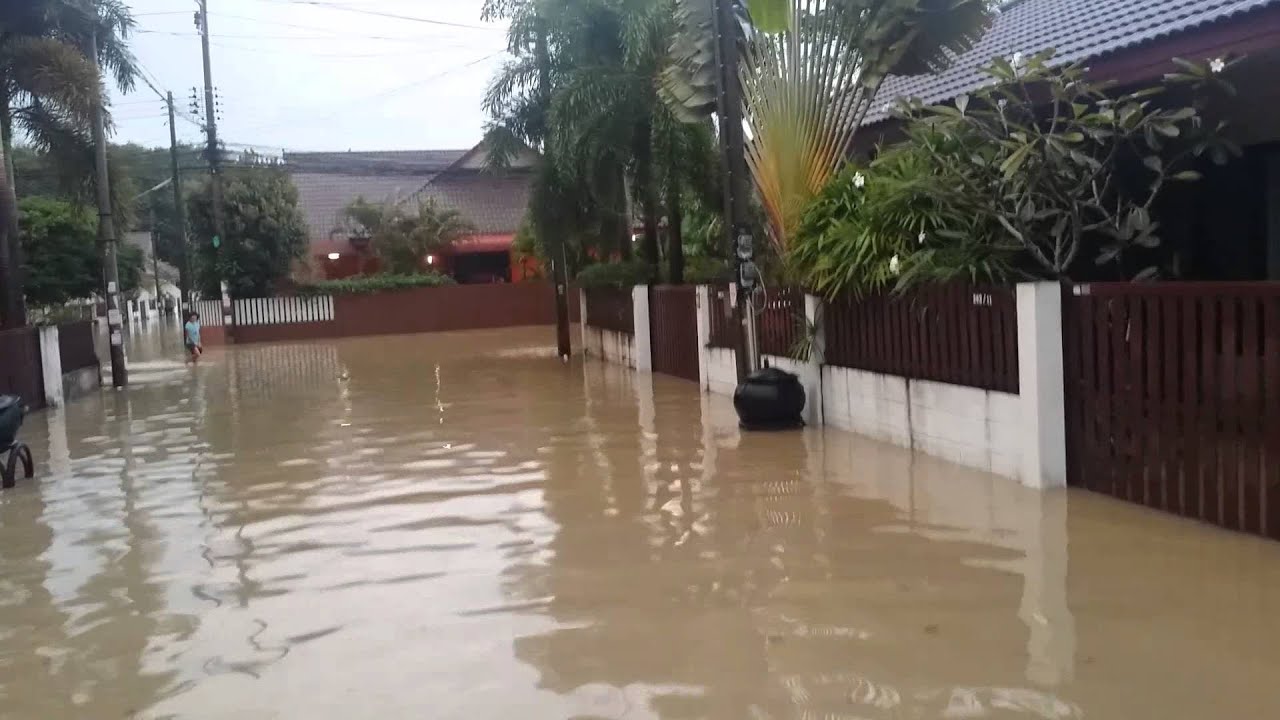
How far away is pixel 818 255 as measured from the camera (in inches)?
435

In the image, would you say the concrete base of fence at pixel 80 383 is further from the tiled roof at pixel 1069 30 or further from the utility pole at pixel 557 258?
the tiled roof at pixel 1069 30

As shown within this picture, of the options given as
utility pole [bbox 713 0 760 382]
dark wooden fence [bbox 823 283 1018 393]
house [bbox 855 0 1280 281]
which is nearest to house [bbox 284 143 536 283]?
utility pole [bbox 713 0 760 382]

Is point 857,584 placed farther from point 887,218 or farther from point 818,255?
point 818,255

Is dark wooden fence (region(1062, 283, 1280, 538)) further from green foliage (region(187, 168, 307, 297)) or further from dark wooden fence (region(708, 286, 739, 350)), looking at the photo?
green foliage (region(187, 168, 307, 297))

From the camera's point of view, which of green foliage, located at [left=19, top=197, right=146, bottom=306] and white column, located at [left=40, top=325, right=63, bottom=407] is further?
green foliage, located at [left=19, top=197, right=146, bottom=306]

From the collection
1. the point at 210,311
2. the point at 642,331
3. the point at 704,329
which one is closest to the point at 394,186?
the point at 210,311

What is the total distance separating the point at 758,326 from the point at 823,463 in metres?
3.97

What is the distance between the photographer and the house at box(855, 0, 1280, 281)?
8.95m

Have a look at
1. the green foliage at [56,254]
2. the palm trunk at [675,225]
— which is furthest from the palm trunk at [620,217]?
the green foliage at [56,254]

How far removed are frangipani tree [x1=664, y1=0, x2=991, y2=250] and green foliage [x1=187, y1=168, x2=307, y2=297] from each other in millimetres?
26252

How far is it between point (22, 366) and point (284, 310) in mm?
20478

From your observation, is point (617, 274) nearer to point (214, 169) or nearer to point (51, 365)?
point (51, 365)

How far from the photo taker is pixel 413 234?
38594 mm

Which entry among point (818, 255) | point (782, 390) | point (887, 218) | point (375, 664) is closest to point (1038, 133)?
point (887, 218)
